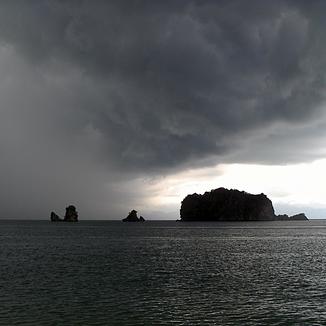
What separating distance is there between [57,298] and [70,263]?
109 ft

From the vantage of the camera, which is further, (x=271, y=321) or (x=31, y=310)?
(x=31, y=310)

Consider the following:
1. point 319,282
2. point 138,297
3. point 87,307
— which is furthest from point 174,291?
point 319,282

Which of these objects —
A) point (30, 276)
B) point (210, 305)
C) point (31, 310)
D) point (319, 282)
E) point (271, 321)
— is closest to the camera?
point (271, 321)

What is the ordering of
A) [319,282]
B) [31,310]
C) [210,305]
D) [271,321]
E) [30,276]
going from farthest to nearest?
1. [30,276]
2. [319,282]
3. [210,305]
4. [31,310]
5. [271,321]

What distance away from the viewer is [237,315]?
34656 mm

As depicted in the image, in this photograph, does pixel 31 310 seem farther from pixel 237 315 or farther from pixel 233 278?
pixel 233 278

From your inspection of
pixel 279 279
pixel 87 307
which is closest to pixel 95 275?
pixel 87 307

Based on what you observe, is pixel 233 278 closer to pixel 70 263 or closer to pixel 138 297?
pixel 138 297

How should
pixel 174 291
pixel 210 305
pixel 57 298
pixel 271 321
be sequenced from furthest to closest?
pixel 174 291
pixel 57 298
pixel 210 305
pixel 271 321

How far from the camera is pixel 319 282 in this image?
53031 mm

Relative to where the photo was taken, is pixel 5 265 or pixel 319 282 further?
pixel 5 265

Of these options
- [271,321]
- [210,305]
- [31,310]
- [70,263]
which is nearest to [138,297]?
[210,305]

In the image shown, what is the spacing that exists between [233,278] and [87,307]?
25.1 meters

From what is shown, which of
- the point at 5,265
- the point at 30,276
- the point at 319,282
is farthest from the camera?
the point at 5,265
